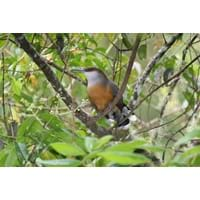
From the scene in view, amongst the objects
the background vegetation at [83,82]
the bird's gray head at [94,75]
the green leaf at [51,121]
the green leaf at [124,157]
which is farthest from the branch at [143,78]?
the green leaf at [124,157]

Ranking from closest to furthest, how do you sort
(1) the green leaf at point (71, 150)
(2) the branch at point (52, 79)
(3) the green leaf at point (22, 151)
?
(1) the green leaf at point (71, 150) → (3) the green leaf at point (22, 151) → (2) the branch at point (52, 79)

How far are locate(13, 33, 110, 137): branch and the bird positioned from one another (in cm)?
6

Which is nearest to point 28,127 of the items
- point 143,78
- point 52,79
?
point 52,79

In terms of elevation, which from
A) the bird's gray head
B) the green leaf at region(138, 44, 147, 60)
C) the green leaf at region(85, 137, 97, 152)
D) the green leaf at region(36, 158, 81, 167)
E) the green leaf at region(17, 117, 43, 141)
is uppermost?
the green leaf at region(138, 44, 147, 60)

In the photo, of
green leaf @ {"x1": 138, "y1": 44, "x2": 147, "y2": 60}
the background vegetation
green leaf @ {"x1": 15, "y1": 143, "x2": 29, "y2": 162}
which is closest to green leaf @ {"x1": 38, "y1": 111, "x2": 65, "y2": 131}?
the background vegetation

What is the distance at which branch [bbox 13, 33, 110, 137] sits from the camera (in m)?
1.69

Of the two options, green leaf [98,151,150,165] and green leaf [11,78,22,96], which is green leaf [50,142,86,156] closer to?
green leaf [98,151,150,165]

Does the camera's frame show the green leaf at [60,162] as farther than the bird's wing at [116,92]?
No

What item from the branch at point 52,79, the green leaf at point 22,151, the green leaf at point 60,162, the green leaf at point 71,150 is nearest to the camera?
the green leaf at point 71,150

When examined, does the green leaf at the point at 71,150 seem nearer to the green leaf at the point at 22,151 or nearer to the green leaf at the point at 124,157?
the green leaf at the point at 124,157

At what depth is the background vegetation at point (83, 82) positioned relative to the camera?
1652 millimetres
